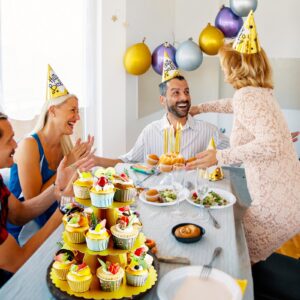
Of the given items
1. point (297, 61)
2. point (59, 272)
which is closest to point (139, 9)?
point (297, 61)

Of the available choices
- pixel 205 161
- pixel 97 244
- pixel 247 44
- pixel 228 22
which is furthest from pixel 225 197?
pixel 228 22

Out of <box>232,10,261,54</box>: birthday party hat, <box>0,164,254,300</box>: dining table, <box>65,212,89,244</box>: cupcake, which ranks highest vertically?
<box>232,10,261,54</box>: birthday party hat

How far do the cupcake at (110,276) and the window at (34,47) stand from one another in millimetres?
2059

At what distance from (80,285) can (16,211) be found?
893 mm

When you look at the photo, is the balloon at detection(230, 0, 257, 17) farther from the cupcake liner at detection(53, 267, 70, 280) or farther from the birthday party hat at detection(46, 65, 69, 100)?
the cupcake liner at detection(53, 267, 70, 280)

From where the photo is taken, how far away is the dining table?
4.01 feet

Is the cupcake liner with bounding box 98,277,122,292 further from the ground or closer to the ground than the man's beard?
closer to the ground

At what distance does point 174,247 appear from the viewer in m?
1.46

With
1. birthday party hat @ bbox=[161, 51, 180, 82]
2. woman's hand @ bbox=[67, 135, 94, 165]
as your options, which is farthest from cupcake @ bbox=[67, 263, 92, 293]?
birthday party hat @ bbox=[161, 51, 180, 82]

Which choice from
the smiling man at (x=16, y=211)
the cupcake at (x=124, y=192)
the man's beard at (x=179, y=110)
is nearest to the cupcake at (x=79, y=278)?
the cupcake at (x=124, y=192)

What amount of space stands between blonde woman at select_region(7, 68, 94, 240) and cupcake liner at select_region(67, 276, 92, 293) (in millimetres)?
1043

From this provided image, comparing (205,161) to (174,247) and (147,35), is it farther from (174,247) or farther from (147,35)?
(147,35)

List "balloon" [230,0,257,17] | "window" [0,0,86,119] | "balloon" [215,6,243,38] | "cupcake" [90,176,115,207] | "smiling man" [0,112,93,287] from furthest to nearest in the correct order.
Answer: "balloon" [215,6,243,38] → "balloon" [230,0,257,17] → "window" [0,0,86,119] → "smiling man" [0,112,93,287] → "cupcake" [90,176,115,207]

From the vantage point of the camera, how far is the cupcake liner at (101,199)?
1.10 meters
